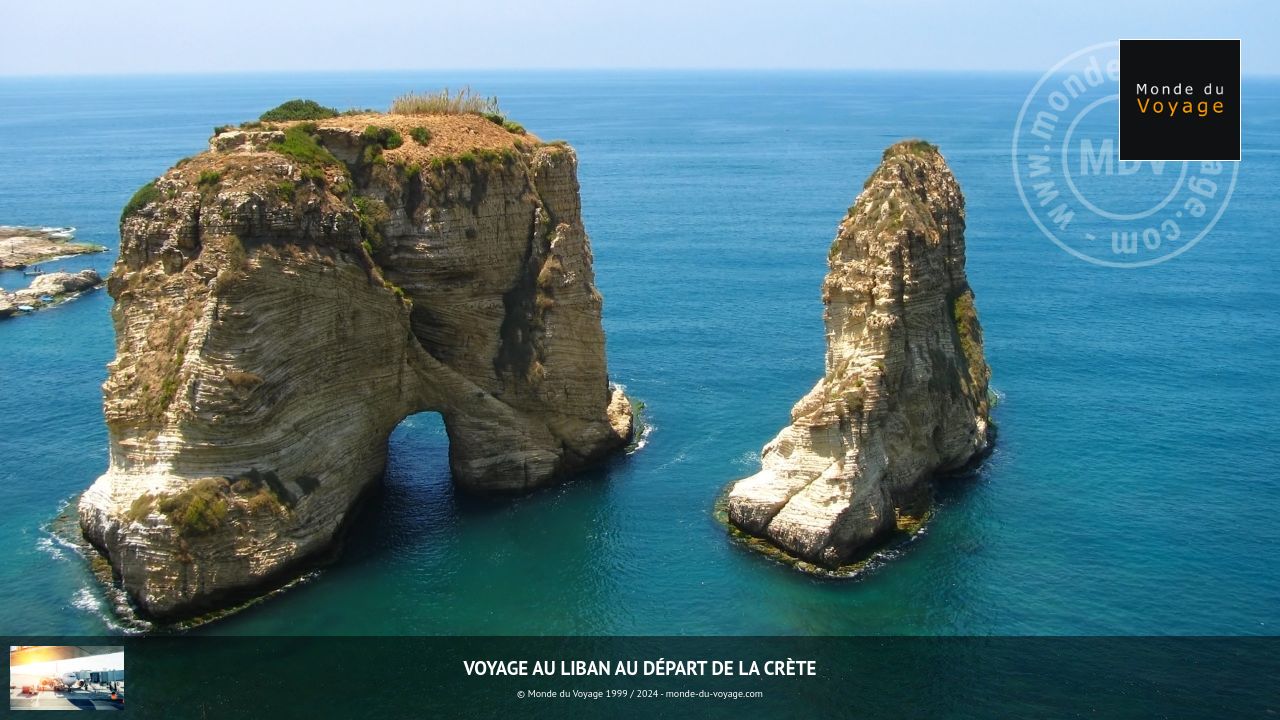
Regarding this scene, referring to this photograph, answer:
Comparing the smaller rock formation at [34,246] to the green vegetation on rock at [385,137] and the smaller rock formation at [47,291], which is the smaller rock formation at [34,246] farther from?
the green vegetation on rock at [385,137]

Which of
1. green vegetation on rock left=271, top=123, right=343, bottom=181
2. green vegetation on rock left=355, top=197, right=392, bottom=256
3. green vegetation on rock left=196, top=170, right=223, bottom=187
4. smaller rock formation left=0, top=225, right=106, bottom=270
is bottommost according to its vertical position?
smaller rock formation left=0, top=225, right=106, bottom=270

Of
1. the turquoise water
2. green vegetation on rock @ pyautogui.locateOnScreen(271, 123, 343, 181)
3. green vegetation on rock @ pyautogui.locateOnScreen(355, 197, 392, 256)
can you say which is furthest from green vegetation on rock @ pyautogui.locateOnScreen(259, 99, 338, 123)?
→ the turquoise water

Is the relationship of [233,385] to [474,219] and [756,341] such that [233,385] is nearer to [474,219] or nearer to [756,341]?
[474,219]

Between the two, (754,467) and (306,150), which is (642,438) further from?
(306,150)

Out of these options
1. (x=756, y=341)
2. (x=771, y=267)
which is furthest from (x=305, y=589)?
(x=771, y=267)

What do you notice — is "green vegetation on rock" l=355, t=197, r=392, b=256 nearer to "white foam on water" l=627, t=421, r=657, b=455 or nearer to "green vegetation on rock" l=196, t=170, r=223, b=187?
"green vegetation on rock" l=196, t=170, r=223, b=187

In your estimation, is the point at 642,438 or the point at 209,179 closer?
the point at 209,179

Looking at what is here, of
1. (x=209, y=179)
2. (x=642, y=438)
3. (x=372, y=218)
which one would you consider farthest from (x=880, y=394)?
(x=209, y=179)
